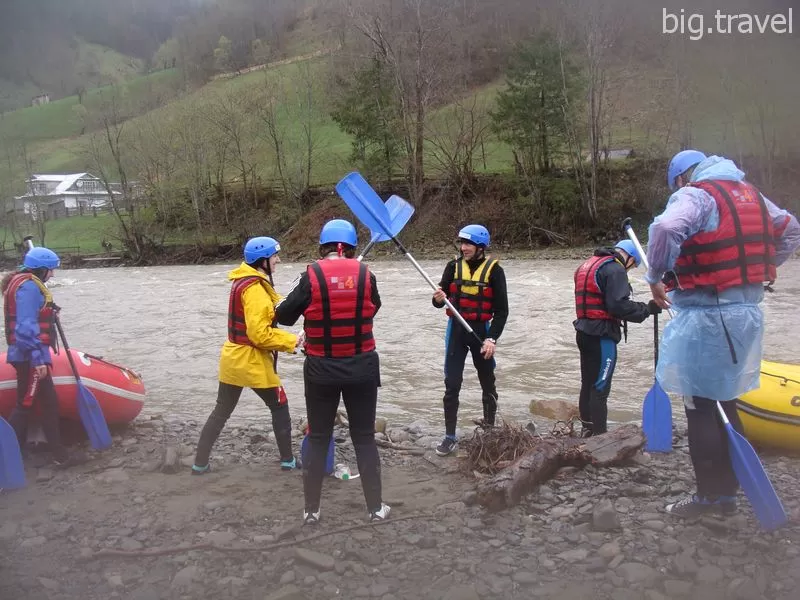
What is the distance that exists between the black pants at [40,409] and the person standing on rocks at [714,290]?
12.0ft

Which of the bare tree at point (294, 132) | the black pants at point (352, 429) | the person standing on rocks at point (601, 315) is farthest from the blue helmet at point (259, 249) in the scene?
the bare tree at point (294, 132)

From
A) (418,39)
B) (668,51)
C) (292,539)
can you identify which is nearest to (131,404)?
(292,539)

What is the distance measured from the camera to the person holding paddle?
399 centimetres

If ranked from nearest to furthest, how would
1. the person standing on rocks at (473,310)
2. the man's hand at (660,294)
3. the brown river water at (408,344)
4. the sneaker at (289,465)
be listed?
the man's hand at (660,294)
the sneaker at (289,465)
the person standing on rocks at (473,310)
the brown river water at (408,344)

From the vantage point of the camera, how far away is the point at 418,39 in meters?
27.3

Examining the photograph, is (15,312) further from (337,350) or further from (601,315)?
(601,315)

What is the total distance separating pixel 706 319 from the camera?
106 inches

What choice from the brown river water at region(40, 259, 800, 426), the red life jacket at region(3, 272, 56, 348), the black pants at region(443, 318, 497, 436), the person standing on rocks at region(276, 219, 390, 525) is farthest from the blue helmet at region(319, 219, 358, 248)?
the brown river water at region(40, 259, 800, 426)

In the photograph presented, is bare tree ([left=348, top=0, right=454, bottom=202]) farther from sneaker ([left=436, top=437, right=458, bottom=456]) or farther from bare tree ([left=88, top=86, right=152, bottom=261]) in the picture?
sneaker ([left=436, top=437, right=458, bottom=456])

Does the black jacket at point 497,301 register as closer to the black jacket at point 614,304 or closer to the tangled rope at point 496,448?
the black jacket at point 614,304

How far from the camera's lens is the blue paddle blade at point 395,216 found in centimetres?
431

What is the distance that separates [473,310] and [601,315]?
0.82 meters

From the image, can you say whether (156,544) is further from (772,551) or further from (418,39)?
(418,39)

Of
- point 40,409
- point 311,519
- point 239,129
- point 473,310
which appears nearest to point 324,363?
point 311,519
